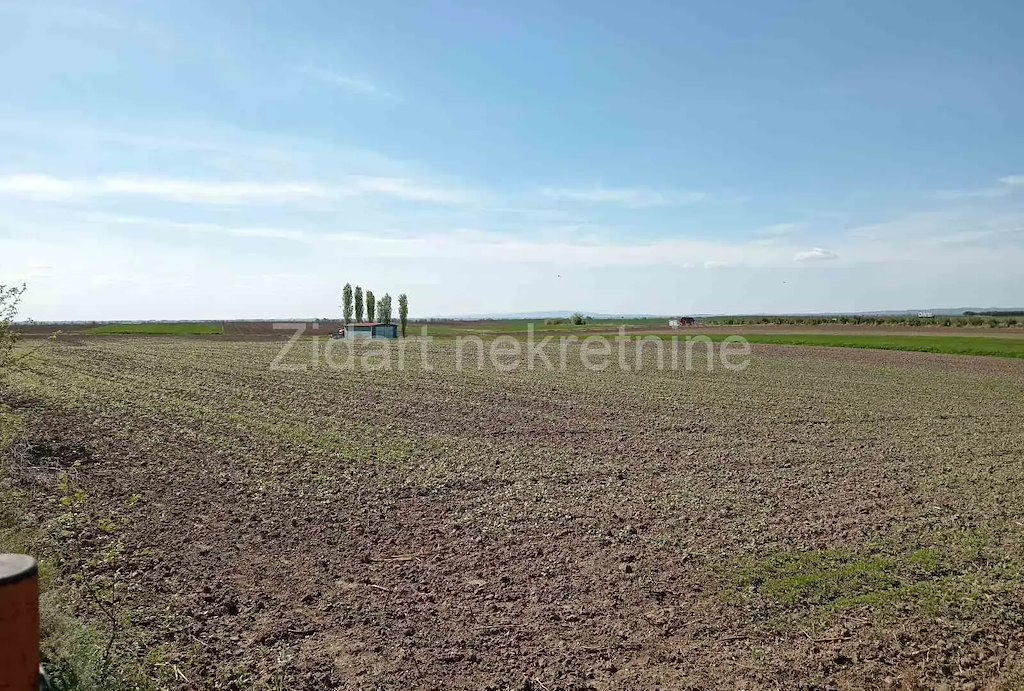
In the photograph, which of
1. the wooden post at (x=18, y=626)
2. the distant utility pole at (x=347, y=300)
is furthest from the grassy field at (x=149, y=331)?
the wooden post at (x=18, y=626)

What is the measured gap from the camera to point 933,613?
6.99 metres

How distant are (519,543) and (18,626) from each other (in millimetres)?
6409

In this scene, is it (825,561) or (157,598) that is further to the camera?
(825,561)

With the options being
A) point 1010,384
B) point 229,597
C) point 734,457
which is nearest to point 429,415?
point 734,457

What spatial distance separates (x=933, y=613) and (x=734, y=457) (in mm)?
7968

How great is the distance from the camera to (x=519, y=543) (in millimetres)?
9359

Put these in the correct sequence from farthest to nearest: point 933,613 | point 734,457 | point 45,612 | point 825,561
→ point 734,457 → point 825,561 → point 933,613 → point 45,612

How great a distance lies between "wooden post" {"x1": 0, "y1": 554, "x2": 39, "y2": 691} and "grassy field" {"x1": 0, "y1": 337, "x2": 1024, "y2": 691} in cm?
192

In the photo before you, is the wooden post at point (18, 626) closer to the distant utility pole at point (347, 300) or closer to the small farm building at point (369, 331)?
the small farm building at point (369, 331)

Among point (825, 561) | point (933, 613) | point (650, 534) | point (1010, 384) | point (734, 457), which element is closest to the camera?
point (933, 613)

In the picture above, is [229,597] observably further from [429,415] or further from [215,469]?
[429,415]

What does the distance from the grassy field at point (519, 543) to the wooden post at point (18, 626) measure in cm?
192

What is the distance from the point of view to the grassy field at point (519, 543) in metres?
6.23

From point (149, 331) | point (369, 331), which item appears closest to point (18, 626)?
point (369, 331)
